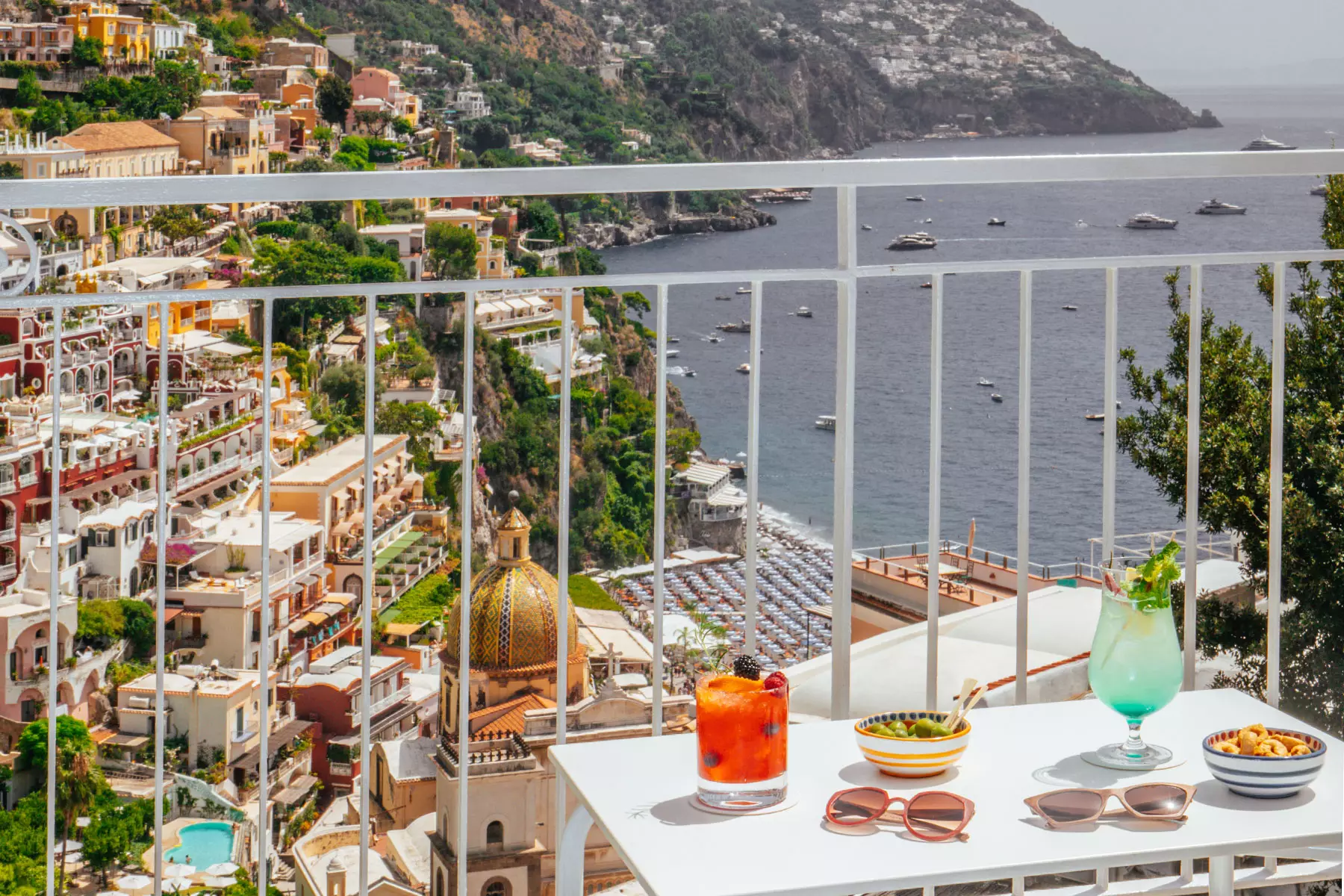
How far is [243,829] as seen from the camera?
1591 cm

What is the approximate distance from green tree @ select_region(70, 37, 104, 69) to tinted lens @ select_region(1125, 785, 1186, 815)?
3915 cm

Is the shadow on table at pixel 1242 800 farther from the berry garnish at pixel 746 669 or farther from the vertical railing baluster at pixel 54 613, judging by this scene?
the vertical railing baluster at pixel 54 613

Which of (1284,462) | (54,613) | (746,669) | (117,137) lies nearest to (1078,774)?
(746,669)

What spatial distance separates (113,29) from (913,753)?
131 ft

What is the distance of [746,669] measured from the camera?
3.40 feet

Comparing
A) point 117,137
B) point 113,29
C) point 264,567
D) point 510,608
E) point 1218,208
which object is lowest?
point 510,608

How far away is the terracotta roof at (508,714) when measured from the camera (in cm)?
227

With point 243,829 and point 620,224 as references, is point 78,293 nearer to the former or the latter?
point 243,829

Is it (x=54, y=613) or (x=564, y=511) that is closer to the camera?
(x=54, y=613)

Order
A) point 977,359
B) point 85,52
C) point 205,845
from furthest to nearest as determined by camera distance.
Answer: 1. point 85,52
2. point 977,359
3. point 205,845

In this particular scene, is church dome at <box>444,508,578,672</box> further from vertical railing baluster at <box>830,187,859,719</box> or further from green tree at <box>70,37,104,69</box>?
green tree at <box>70,37,104,69</box>

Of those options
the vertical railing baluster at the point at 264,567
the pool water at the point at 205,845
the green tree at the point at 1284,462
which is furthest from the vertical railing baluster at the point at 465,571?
the pool water at the point at 205,845

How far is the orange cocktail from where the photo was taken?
996 mm

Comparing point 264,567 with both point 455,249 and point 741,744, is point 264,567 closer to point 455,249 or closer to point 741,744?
point 741,744
